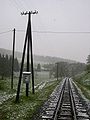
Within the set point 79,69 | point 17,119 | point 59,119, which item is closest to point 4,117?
point 17,119

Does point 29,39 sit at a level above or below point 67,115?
above

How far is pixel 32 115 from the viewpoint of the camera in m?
14.2

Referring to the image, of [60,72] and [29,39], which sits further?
[60,72]

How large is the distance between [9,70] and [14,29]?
55026 mm

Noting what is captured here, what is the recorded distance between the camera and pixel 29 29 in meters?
23.2

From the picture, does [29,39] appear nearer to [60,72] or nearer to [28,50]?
[28,50]

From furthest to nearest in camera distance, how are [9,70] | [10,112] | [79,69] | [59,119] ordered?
1. [79,69]
2. [9,70]
3. [10,112]
4. [59,119]

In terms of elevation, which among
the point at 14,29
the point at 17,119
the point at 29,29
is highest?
the point at 14,29

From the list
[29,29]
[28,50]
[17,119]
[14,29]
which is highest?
[14,29]

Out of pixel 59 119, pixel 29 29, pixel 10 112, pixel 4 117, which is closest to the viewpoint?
pixel 59 119

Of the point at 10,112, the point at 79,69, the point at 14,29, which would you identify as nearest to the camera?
the point at 10,112

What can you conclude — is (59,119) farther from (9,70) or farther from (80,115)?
(9,70)

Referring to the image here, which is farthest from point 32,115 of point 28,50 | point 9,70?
point 9,70

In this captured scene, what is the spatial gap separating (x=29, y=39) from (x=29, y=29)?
1039 mm
